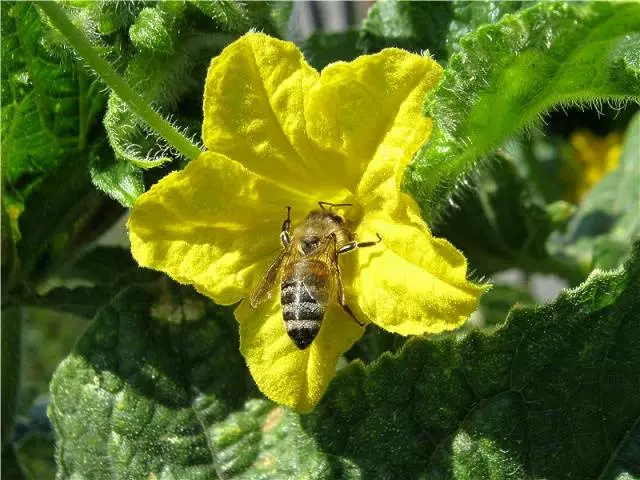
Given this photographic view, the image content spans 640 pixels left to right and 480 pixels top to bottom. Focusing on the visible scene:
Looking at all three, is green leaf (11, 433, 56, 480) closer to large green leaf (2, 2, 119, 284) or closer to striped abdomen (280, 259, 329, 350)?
large green leaf (2, 2, 119, 284)

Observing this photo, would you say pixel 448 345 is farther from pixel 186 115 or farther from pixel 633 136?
pixel 633 136

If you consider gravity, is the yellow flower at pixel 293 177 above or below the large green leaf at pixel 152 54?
below

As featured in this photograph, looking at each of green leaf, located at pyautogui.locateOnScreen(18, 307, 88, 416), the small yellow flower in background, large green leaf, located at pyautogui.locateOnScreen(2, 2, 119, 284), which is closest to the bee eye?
large green leaf, located at pyautogui.locateOnScreen(2, 2, 119, 284)

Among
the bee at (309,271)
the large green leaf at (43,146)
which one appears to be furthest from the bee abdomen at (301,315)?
the large green leaf at (43,146)

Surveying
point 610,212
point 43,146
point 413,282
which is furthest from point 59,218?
point 610,212

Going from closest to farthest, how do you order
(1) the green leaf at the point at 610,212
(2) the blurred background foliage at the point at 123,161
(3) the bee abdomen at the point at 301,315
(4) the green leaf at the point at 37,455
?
(3) the bee abdomen at the point at 301,315 → (2) the blurred background foliage at the point at 123,161 → (4) the green leaf at the point at 37,455 → (1) the green leaf at the point at 610,212

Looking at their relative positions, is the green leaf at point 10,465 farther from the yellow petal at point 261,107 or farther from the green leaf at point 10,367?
the yellow petal at point 261,107
